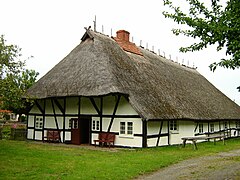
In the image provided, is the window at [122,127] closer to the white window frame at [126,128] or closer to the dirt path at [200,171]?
the white window frame at [126,128]

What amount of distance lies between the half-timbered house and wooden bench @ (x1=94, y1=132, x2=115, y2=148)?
0.33m

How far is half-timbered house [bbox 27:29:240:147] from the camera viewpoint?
19.3 m

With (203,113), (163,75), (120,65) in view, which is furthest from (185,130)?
(120,65)

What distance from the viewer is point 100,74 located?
66.3 ft

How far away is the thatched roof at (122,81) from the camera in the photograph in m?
19.6

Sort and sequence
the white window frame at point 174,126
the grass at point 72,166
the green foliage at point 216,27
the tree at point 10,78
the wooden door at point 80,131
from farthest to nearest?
1. the white window frame at point 174,126
2. the wooden door at point 80,131
3. the tree at point 10,78
4. the grass at point 72,166
5. the green foliage at point 216,27

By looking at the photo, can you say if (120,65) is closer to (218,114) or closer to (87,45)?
(87,45)

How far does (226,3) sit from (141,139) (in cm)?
1280

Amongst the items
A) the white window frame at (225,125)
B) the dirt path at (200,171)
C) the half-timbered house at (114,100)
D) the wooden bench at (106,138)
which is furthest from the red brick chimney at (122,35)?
the dirt path at (200,171)

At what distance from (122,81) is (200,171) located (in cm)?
995

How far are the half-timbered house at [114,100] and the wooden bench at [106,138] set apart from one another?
33cm

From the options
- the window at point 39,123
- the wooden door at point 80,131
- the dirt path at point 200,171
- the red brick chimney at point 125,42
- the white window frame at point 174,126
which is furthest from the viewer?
the red brick chimney at point 125,42

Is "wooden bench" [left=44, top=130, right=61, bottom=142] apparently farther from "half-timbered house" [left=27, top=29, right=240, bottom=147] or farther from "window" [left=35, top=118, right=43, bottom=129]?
"window" [left=35, top=118, right=43, bottom=129]

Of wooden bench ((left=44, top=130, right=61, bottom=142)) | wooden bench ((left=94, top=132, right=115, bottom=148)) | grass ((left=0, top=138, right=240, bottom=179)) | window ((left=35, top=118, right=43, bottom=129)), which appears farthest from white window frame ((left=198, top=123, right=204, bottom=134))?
window ((left=35, top=118, right=43, bottom=129))
